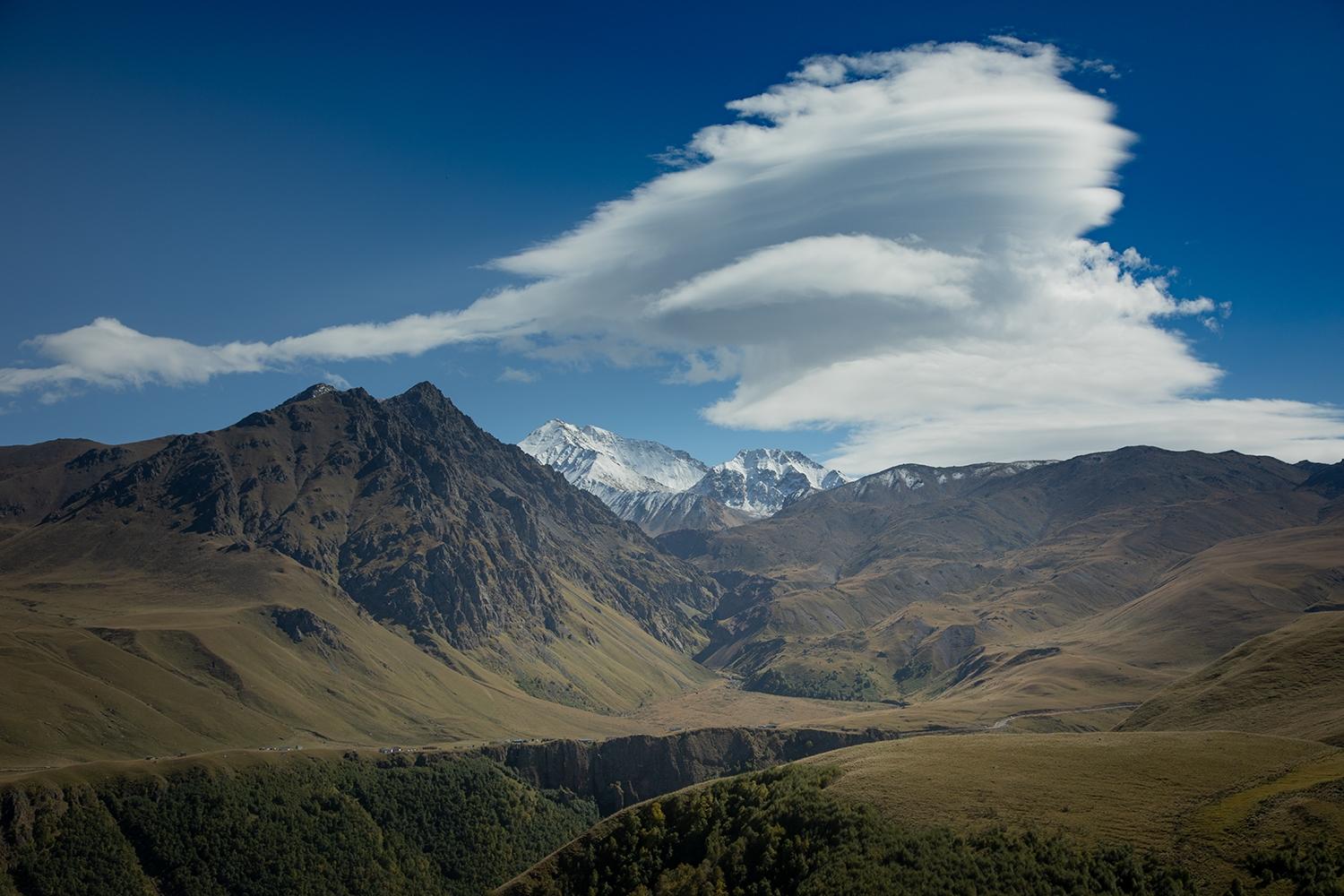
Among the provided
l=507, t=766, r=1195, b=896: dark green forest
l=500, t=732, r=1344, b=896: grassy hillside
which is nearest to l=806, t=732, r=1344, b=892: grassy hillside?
l=500, t=732, r=1344, b=896: grassy hillside

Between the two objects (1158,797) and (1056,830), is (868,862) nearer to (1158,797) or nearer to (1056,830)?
(1056,830)

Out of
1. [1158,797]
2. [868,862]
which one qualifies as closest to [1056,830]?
[1158,797]

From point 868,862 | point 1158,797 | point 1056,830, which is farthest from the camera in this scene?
point 1158,797

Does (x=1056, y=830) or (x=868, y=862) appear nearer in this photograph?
(x=1056, y=830)

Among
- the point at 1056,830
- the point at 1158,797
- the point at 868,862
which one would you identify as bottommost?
the point at 868,862

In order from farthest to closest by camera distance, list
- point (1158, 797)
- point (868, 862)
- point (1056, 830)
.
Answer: point (1158, 797) < point (868, 862) < point (1056, 830)

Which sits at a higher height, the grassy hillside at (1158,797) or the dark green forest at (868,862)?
the grassy hillside at (1158,797)

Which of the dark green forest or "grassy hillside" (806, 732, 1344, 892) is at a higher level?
"grassy hillside" (806, 732, 1344, 892)


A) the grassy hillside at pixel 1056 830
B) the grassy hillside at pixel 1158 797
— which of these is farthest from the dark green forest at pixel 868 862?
the grassy hillside at pixel 1158 797

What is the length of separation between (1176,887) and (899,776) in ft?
207

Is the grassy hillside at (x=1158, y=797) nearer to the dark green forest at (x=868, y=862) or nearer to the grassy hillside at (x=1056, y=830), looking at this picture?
the grassy hillside at (x=1056, y=830)

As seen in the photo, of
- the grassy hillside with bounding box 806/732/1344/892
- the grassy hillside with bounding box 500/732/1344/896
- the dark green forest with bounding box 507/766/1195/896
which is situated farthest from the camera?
the grassy hillside with bounding box 806/732/1344/892

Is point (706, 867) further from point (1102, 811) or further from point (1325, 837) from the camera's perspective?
point (1325, 837)

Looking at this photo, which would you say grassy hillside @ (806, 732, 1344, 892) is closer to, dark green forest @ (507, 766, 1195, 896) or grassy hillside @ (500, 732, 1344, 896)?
grassy hillside @ (500, 732, 1344, 896)
